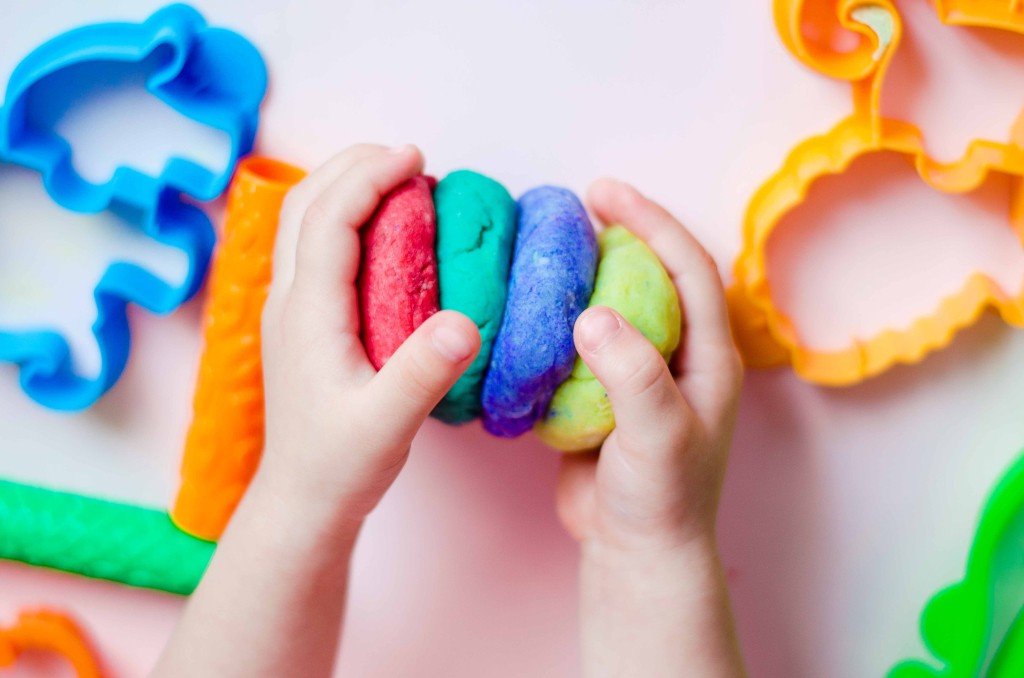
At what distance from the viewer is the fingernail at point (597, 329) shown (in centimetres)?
57

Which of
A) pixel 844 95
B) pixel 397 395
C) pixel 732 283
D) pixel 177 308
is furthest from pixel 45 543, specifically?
pixel 844 95

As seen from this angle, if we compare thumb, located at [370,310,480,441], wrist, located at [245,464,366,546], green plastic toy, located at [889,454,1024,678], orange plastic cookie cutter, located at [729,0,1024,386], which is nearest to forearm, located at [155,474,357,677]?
wrist, located at [245,464,366,546]

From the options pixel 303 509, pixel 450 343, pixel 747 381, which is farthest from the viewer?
pixel 747 381

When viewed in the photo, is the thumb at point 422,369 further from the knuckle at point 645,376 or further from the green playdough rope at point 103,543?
the green playdough rope at point 103,543

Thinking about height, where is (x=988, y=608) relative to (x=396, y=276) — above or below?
below

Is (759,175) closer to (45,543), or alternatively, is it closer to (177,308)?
(177,308)

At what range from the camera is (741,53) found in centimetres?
76

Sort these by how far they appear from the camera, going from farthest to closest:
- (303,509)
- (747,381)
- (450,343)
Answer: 1. (747,381)
2. (303,509)
3. (450,343)

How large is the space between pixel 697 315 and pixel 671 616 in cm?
22

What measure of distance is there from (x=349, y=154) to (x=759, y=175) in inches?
12.9

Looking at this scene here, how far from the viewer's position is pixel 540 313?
624 millimetres

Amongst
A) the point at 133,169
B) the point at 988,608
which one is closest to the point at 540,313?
the point at 133,169

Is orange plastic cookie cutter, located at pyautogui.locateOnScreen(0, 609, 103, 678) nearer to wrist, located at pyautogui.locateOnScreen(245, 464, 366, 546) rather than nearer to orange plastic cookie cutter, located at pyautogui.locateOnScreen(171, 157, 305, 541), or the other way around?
orange plastic cookie cutter, located at pyautogui.locateOnScreen(171, 157, 305, 541)

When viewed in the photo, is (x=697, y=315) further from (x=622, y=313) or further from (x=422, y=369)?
(x=422, y=369)
